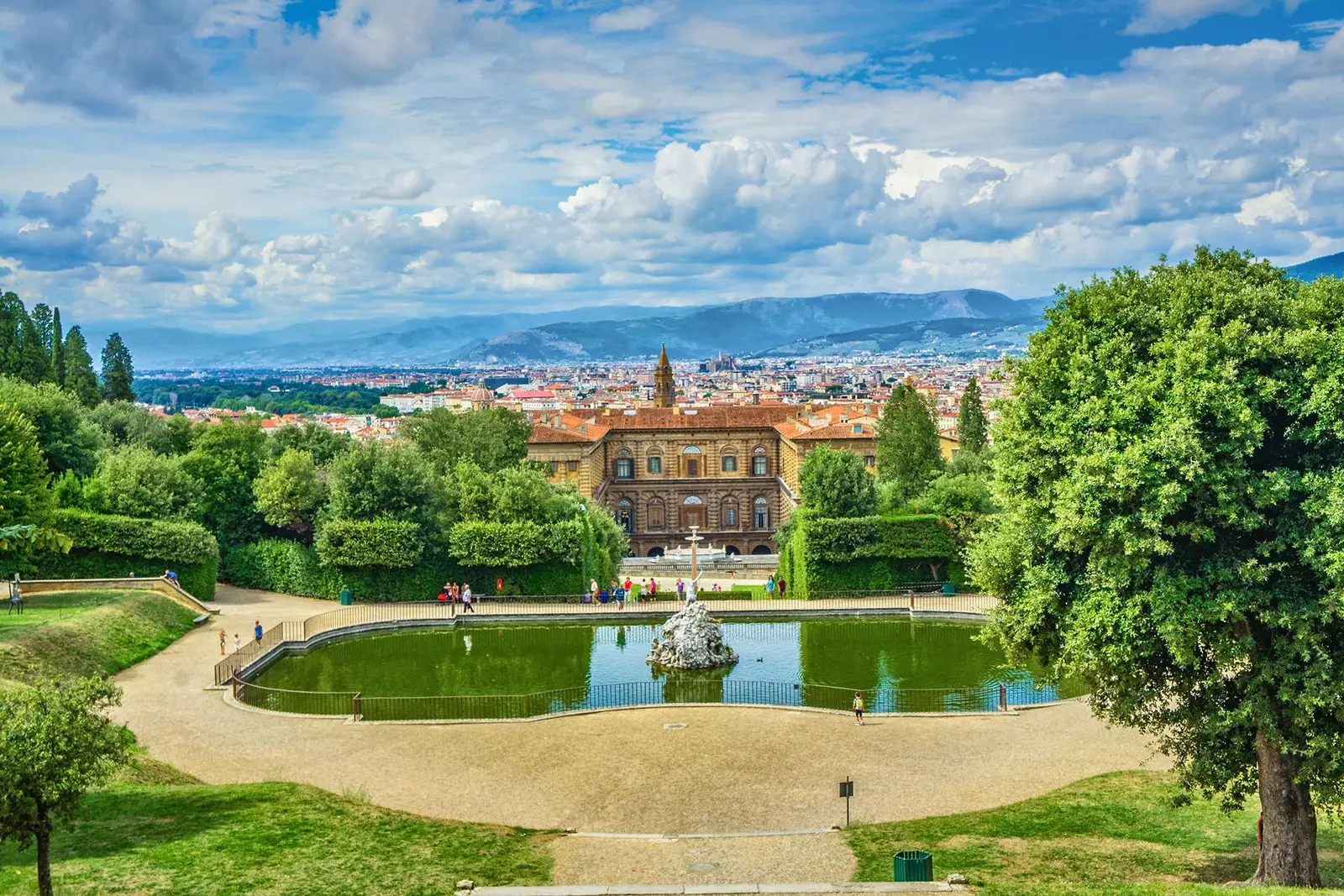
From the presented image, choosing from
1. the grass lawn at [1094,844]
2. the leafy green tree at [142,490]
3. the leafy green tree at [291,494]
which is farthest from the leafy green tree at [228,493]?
the grass lawn at [1094,844]

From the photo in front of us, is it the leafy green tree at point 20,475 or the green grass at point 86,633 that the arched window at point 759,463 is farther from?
the leafy green tree at point 20,475

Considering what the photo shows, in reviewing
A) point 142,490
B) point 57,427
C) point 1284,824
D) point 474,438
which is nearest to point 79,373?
point 57,427

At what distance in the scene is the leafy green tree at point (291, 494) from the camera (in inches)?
1874

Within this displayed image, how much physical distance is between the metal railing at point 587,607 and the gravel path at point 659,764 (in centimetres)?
1072

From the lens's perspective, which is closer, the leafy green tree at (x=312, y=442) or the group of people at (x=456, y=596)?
the group of people at (x=456, y=596)

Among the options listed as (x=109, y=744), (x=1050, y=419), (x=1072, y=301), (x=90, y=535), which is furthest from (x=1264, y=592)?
(x=90, y=535)

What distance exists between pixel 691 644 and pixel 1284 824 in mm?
19221

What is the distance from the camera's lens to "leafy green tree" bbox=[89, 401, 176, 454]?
6097 cm

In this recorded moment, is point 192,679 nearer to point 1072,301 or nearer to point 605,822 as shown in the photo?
point 605,822

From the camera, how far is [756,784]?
2341cm

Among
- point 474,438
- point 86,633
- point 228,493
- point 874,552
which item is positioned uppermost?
point 474,438

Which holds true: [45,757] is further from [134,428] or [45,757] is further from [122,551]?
[134,428]

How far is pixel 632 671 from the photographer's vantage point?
3462 cm

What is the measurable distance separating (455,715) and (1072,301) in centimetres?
1817
